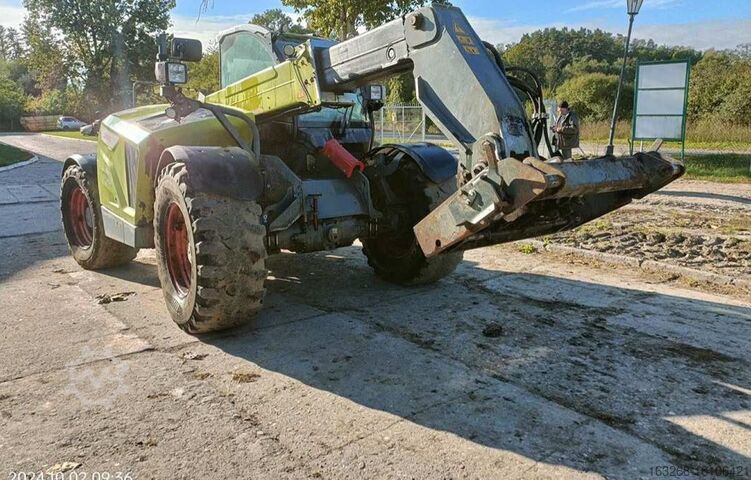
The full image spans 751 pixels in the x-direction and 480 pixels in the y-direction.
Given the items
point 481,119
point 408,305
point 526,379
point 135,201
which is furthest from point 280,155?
point 526,379

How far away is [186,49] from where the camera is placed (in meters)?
5.24

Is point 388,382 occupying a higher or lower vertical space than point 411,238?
lower

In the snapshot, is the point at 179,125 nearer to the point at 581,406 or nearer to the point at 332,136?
the point at 332,136

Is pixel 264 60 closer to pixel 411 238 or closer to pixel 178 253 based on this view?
pixel 178 253

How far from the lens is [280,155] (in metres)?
5.89

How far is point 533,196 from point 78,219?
5805 mm

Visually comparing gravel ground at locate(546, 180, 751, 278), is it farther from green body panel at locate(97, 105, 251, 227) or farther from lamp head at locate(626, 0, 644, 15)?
green body panel at locate(97, 105, 251, 227)

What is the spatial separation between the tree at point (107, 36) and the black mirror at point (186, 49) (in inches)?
2272

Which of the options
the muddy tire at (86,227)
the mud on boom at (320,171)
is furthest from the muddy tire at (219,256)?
the muddy tire at (86,227)

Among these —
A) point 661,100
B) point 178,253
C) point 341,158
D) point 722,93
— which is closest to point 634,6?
point 661,100

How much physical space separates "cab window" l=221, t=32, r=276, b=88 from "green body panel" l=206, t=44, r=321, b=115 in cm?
29

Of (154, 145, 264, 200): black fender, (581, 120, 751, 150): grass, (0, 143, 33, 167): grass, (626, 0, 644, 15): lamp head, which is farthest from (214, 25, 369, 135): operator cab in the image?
(581, 120, 751, 150): grass

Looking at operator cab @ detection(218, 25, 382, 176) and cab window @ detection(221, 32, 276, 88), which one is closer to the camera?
operator cab @ detection(218, 25, 382, 176)

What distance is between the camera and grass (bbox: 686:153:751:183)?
1404 cm
